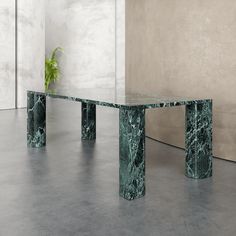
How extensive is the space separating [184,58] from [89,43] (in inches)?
287

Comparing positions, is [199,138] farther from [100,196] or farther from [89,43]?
[89,43]

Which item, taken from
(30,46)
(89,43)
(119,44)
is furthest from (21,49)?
(119,44)

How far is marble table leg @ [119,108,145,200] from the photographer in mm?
2526

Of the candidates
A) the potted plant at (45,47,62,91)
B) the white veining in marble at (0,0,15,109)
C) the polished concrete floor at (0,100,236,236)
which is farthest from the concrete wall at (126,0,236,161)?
the potted plant at (45,47,62,91)

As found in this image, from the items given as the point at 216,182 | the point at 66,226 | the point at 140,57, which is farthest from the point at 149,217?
the point at 140,57

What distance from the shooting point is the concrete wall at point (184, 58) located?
3.48 metres

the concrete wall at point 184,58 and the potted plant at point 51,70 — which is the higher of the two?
the potted plant at point 51,70

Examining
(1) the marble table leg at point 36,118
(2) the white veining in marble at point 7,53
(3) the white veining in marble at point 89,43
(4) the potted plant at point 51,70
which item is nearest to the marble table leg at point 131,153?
(1) the marble table leg at point 36,118

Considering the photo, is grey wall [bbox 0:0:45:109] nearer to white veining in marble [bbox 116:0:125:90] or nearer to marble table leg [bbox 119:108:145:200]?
white veining in marble [bbox 116:0:125:90]

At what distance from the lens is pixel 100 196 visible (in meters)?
2.56

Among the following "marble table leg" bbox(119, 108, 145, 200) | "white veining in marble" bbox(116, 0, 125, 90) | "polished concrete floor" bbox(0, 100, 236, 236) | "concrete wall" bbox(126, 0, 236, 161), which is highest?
"white veining in marble" bbox(116, 0, 125, 90)

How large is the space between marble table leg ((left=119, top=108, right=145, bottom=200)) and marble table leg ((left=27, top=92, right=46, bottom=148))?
1737 mm

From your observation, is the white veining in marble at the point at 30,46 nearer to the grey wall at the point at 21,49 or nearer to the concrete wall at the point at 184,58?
the grey wall at the point at 21,49

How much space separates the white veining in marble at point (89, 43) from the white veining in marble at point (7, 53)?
3.05 meters
